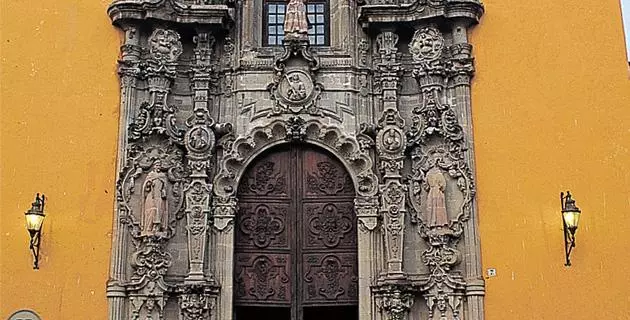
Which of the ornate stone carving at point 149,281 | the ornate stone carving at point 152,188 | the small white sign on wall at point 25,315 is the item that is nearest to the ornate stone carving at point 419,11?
the ornate stone carving at point 152,188

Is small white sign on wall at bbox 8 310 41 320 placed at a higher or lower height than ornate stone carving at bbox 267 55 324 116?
lower

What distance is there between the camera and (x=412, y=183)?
1196 cm

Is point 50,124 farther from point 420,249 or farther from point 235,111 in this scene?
point 420,249

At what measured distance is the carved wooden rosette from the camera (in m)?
11.4

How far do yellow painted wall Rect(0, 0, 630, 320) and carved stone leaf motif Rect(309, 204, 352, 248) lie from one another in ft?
Answer: 6.62

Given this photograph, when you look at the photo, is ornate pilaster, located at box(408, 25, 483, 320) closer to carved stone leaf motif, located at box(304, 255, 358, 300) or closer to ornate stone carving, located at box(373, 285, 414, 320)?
ornate stone carving, located at box(373, 285, 414, 320)

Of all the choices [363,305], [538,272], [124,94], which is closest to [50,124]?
[124,94]

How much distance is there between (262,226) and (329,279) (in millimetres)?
1259

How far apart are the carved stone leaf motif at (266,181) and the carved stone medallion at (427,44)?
108 inches

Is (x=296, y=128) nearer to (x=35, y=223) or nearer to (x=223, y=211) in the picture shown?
(x=223, y=211)

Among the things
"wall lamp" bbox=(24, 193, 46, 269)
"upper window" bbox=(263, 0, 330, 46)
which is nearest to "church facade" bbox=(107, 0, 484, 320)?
"upper window" bbox=(263, 0, 330, 46)

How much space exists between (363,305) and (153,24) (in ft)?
17.2

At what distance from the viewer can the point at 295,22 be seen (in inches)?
488

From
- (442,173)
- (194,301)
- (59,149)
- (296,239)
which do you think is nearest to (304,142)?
(296,239)
